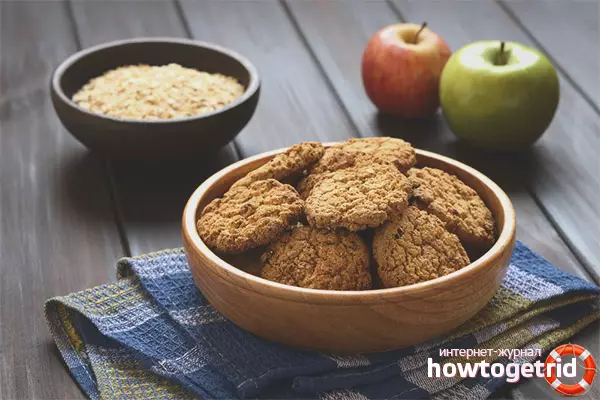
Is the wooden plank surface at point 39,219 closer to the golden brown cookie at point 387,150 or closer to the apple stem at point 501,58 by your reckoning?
the golden brown cookie at point 387,150

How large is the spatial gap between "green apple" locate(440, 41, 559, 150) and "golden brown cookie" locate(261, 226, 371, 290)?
22.7 inches

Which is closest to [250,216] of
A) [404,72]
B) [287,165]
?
[287,165]

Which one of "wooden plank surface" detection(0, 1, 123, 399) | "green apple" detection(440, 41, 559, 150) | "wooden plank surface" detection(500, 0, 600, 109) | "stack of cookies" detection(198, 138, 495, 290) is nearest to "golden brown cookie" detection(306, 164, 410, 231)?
"stack of cookies" detection(198, 138, 495, 290)

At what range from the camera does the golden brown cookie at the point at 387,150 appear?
1033 millimetres

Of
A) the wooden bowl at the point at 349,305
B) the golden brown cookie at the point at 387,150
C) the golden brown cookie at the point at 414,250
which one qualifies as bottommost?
the wooden bowl at the point at 349,305

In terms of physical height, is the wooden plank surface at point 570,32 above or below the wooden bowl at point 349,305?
below

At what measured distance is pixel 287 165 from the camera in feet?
3.43

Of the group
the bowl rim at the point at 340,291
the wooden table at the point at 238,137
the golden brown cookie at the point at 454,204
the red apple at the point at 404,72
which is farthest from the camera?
the red apple at the point at 404,72

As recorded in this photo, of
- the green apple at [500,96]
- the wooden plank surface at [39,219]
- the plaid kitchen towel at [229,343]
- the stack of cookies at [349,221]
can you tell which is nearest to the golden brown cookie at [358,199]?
the stack of cookies at [349,221]

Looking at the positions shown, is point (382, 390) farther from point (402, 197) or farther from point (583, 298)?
point (583, 298)

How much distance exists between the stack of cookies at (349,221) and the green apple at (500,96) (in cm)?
42

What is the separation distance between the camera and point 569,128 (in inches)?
61.4

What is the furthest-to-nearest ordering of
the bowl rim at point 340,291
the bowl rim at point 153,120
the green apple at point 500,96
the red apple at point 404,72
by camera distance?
the red apple at point 404,72
the green apple at point 500,96
the bowl rim at point 153,120
the bowl rim at point 340,291

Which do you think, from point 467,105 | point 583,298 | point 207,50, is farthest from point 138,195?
point 583,298
